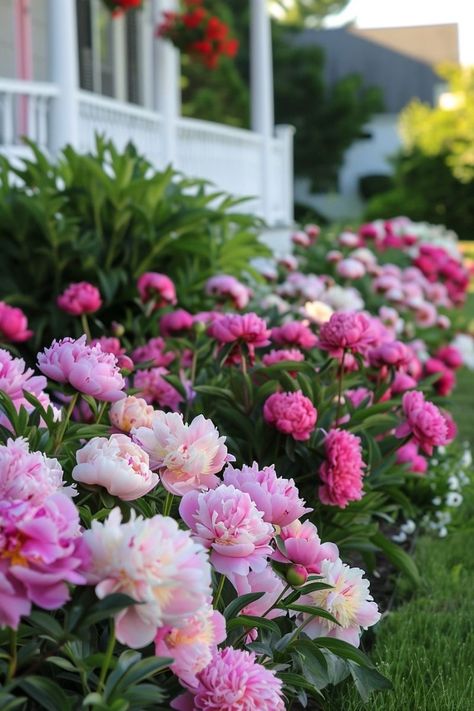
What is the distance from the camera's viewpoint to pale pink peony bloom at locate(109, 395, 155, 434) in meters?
2.06

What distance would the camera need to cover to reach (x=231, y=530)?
1.59m

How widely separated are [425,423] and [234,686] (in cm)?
121

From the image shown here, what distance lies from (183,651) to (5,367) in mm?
754

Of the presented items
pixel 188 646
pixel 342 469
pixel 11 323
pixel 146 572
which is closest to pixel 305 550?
pixel 188 646

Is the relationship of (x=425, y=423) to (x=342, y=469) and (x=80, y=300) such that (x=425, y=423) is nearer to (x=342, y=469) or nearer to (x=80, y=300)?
(x=342, y=469)

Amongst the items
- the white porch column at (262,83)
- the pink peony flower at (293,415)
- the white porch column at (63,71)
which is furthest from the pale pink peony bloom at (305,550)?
the white porch column at (262,83)

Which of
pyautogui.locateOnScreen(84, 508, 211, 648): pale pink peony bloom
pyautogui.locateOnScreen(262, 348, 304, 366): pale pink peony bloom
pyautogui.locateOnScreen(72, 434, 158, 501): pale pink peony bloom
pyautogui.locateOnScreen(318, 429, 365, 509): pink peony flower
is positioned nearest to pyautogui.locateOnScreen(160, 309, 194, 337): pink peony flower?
pyautogui.locateOnScreen(262, 348, 304, 366): pale pink peony bloom

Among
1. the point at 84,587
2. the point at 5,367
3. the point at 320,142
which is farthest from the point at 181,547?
the point at 320,142

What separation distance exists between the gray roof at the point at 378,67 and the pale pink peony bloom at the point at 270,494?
1783 inches

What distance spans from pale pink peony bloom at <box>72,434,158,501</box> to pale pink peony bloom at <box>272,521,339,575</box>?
339mm

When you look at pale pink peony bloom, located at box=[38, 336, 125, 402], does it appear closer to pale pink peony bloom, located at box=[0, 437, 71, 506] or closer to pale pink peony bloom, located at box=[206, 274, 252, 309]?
pale pink peony bloom, located at box=[0, 437, 71, 506]

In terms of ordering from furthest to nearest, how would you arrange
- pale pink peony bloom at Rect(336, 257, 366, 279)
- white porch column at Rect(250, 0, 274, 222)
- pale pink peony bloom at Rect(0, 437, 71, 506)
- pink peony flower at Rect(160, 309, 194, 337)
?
1. white porch column at Rect(250, 0, 274, 222)
2. pale pink peony bloom at Rect(336, 257, 366, 279)
3. pink peony flower at Rect(160, 309, 194, 337)
4. pale pink peony bloom at Rect(0, 437, 71, 506)

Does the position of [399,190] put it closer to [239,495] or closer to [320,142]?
[320,142]

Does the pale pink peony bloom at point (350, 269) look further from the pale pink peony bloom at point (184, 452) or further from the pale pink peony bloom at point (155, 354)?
the pale pink peony bloom at point (184, 452)
